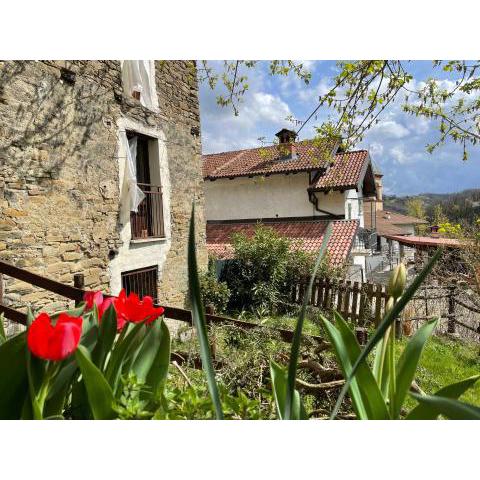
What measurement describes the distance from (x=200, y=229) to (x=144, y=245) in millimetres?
1704

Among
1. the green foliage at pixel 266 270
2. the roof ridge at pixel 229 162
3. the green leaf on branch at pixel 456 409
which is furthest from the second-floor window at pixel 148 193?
the roof ridge at pixel 229 162

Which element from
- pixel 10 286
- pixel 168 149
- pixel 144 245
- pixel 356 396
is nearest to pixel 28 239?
pixel 10 286

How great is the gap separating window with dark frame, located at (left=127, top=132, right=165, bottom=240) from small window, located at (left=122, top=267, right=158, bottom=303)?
24.0 inches

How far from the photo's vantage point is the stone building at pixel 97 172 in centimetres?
369

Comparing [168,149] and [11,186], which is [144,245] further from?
[11,186]

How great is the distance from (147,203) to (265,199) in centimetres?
636

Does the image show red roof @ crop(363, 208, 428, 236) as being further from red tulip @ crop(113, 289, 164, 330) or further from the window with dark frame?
red tulip @ crop(113, 289, 164, 330)

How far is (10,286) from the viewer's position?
139 inches

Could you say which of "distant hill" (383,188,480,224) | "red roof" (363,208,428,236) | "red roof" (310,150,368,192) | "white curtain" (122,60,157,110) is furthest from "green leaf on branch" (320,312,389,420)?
"red roof" (363,208,428,236)

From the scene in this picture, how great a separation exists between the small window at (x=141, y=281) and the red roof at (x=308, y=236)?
8.70 ft

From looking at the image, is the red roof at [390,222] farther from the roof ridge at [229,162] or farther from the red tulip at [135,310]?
the red tulip at [135,310]

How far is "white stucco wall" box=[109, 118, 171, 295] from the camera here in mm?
5105

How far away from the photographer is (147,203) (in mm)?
6277
